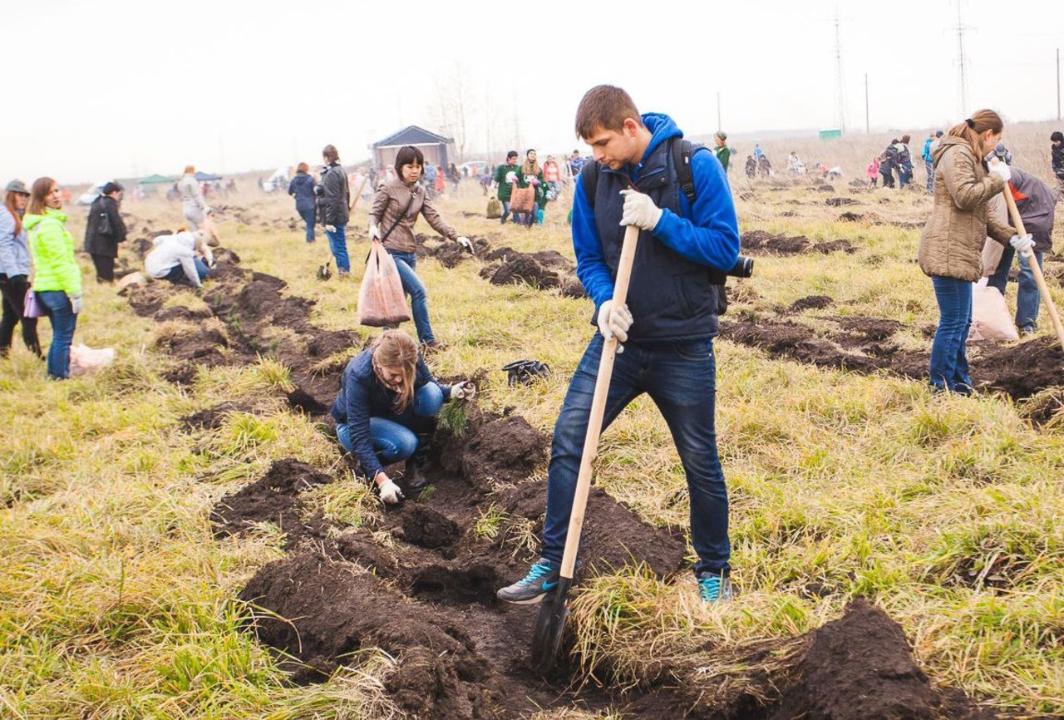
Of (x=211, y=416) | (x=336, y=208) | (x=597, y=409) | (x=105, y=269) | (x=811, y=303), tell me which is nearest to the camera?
(x=597, y=409)

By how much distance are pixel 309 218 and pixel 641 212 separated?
1677 centimetres

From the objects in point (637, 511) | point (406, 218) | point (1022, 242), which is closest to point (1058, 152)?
point (1022, 242)

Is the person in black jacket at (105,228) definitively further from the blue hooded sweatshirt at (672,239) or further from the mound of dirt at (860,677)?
the mound of dirt at (860,677)

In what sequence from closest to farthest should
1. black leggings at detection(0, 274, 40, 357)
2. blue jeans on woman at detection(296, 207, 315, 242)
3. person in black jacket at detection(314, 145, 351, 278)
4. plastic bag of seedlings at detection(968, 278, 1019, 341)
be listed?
plastic bag of seedlings at detection(968, 278, 1019, 341) → black leggings at detection(0, 274, 40, 357) → person in black jacket at detection(314, 145, 351, 278) → blue jeans on woman at detection(296, 207, 315, 242)

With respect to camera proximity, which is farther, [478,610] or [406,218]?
[406,218]

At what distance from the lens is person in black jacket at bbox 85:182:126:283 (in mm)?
14328

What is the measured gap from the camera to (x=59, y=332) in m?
8.31

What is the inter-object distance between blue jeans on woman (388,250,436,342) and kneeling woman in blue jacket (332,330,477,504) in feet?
7.51

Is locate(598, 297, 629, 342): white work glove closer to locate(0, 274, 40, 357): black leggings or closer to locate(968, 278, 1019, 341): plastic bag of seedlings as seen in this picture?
locate(968, 278, 1019, 341): plastic bag of seedlings

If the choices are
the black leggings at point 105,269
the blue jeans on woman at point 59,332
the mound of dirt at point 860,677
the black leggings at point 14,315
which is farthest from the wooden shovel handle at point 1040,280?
the black leggings at point 105,269

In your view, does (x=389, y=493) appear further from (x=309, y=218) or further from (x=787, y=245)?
(x=309, y=218)

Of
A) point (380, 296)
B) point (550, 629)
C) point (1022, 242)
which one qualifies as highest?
point (1022, 242)

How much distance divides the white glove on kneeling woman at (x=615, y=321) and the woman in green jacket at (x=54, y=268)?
22.2ft

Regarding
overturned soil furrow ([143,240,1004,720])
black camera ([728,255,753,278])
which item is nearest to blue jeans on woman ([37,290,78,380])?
overturned soil furrow ([143,240,1004,720])
